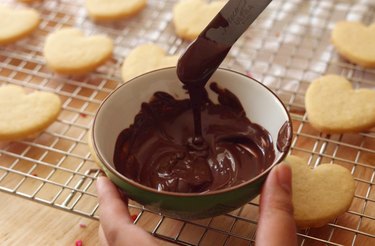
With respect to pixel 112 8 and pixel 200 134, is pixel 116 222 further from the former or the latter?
pixel 112 8

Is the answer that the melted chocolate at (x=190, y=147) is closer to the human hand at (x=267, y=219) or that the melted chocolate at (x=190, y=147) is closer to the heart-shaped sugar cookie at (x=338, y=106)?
the human hand at (x=267, y=219)

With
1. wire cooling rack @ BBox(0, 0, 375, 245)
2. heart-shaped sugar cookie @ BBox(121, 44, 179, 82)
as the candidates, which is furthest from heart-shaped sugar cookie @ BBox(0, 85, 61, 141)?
heart-shaped sugar cookie @ BBox(121, 44, 179, 82)

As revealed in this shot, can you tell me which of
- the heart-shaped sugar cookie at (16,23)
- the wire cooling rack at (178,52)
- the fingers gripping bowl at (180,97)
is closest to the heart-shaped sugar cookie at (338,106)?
the wire cooling rack at (178,52)

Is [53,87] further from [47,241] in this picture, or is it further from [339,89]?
[339,89]

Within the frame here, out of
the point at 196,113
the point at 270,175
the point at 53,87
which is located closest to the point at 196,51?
the point at 196,113

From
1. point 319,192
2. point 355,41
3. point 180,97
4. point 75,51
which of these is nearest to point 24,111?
point 75,51

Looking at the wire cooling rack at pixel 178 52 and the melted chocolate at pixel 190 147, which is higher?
the melted chocolate at pixel 190 147
